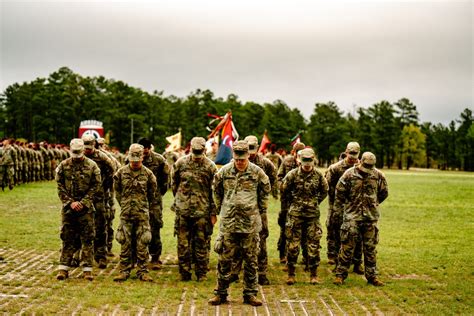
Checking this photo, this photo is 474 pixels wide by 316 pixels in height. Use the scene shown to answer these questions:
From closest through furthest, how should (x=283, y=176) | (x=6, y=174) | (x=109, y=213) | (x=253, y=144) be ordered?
(x=253, y=144), (x=109, y=213), (x=283, y=176), (x=6, y=174)

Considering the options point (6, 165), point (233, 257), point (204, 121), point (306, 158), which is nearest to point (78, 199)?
point (233, 257)

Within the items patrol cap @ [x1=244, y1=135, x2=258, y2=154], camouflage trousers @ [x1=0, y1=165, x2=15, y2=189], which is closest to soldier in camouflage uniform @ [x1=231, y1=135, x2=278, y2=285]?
patrol cap @ [x1=244, y1=135, x2=258, y2=154]

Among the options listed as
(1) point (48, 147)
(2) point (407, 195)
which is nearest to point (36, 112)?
(1) point (48, 147)

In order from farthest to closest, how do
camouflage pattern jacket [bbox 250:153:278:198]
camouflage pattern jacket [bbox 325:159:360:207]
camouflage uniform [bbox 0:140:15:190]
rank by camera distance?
camouflage uniform [bbox 0:140:15:190] → camouflage pattern jacket [bbox 325:159:360:207] → camouflage pattern jacket [bbox 250:153:278:198]

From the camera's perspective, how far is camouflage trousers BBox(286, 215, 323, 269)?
10.2m

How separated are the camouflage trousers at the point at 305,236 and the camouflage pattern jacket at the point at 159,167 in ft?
8.90

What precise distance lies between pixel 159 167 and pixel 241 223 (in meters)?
3.30

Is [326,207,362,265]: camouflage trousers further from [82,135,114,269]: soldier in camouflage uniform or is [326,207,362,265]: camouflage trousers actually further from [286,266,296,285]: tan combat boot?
[82,135,114,269]: soldier in camouflage uniform

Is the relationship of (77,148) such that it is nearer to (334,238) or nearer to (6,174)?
(334,238)

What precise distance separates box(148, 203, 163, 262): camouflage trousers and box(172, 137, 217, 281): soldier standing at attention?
32.5 inches

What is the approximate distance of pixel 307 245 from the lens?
1048cm

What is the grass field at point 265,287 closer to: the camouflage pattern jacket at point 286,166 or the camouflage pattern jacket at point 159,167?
the camouflage pattern jacket at point 159,167

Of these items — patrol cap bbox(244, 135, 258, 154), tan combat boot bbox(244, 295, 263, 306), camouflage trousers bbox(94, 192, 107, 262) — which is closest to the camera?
tan combat boot bbox(244, 295, 263, 306)

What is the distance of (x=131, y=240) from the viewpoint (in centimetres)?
1037
